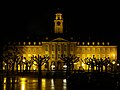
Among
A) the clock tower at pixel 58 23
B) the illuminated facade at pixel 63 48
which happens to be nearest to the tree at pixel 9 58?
the illuminated facade at pixel 63 48

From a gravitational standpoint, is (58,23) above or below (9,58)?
above

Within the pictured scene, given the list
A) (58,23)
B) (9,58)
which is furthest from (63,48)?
(9,58)

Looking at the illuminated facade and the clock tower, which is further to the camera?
the illuminated facade

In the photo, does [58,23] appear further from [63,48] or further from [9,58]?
[9,58]

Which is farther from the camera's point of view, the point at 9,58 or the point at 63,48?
the point at 63,48

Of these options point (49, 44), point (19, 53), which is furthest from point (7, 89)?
point (49, 44)

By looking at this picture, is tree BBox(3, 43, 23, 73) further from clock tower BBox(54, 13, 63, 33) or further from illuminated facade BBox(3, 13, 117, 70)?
clock tower BBox(54, 13, 63, 33)

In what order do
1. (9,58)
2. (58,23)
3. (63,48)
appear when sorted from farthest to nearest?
(63,48)
(58,23)
(9,58)

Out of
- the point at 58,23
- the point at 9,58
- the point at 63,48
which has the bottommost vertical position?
the point at 9,58

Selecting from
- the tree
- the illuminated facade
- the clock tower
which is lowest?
the tree

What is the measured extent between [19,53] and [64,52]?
15.3m

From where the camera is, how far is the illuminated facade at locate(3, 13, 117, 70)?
4943 inches

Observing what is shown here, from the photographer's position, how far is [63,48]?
126438 mm

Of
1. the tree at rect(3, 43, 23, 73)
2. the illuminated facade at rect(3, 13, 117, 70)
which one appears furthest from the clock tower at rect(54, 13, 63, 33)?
the tree at rect(3, 43, 23, 73)
